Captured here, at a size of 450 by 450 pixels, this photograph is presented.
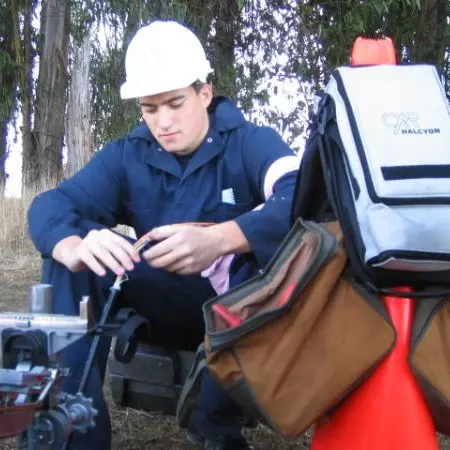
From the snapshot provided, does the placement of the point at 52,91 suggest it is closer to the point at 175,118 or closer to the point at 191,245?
the point at 175,118

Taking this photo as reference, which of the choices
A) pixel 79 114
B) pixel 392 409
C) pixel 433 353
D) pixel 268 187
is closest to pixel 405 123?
pixel 433 353

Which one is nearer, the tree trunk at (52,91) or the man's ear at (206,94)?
the man's ear at (206,94)

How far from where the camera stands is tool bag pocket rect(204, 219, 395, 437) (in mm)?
1529

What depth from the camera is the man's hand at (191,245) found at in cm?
193

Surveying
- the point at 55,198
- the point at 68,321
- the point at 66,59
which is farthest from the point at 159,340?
the point at 66,59

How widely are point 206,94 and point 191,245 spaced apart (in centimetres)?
74

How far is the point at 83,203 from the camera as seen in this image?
7.86 feet

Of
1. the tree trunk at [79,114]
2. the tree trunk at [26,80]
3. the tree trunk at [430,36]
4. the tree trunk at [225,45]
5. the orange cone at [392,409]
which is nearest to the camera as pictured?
the orange cone at [392,409]

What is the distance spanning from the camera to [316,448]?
1644mm

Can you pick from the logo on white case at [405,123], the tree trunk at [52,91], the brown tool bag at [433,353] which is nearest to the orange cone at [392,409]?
the brown tool bag at [433,353]

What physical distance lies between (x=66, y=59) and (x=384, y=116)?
966 centimetres

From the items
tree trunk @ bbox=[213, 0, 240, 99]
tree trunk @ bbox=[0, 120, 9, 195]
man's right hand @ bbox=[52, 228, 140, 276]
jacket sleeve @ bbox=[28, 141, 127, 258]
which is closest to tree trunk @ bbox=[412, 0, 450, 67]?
tree trunk @ bbox=[213, 0, 240, 99]

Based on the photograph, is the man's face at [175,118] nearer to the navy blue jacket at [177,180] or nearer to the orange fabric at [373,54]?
the navy blue jacket at [177,180]

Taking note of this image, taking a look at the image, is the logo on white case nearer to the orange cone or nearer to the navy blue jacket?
the orange cone
